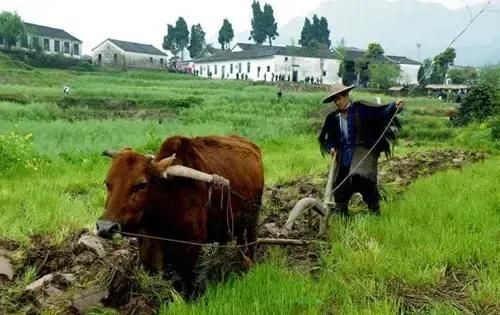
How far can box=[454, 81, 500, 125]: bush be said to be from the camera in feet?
82.2

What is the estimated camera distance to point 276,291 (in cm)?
463

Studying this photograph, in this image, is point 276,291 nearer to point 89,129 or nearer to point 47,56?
point 89,129

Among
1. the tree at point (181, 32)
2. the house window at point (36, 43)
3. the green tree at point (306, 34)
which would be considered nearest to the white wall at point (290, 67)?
the green tree at point (306, 34)

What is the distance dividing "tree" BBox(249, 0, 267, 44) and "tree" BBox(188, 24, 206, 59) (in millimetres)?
10027

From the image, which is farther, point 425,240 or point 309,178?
point 309,178

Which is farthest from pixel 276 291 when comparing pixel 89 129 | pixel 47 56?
pixel 47 56

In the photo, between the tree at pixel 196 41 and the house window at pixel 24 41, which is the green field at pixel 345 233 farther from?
the tree at pixel 196 41

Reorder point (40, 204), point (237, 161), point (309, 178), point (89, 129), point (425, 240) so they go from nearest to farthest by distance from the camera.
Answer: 1. point (237, 161)
2. point (425, 240)
3. point (40, 204)
4. point (309, 178)
5. point (89, 129)

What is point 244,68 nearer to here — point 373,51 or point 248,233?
point 373,51

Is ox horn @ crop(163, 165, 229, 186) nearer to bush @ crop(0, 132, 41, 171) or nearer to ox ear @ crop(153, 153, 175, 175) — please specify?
ox ear @ crop(153, 153, 175, 175)

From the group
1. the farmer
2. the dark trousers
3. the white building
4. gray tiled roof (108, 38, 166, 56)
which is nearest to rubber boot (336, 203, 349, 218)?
the dark trousers

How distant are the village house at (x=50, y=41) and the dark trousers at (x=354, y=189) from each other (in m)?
68.3

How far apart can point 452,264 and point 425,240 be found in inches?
22.6

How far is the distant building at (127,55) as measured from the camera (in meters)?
80.7
